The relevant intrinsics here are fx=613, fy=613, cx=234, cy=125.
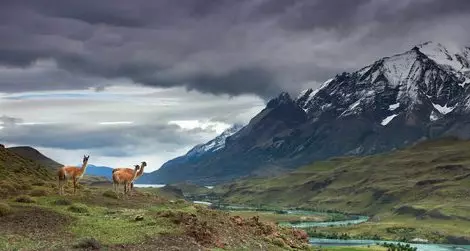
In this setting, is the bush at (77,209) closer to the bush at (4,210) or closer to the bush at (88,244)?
the bush at (4,210)

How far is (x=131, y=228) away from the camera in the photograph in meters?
47.2

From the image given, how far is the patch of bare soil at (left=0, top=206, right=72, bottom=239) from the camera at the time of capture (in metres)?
42.4

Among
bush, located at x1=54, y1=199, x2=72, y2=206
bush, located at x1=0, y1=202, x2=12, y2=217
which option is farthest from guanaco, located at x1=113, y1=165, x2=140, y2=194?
bush, located at x1=0, y1=202, x2=12, y2=217

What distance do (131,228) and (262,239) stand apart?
13.0 metres

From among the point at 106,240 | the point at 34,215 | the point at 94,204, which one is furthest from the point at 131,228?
the point at 94,204

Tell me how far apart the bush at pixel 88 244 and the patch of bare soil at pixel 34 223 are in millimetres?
3723

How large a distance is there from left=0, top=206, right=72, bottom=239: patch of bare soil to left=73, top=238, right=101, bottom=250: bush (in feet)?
12.2

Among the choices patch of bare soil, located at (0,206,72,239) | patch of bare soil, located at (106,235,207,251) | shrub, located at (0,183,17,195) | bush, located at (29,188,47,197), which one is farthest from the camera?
shrub, located at (0,183,17,195)

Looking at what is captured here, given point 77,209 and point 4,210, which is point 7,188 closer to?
point 77,209

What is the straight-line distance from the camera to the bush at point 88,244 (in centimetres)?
3900

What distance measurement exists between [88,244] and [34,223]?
810cm

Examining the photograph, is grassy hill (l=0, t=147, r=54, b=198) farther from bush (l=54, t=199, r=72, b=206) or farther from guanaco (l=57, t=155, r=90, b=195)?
bush (l=54, t=199, r=72, b=206)

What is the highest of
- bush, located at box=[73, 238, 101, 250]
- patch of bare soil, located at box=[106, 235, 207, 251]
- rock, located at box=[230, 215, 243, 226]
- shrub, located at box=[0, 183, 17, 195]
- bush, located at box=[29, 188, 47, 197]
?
shrub, located at box=[0, 183, 17, 195]

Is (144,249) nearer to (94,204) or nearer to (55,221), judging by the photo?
(55,221)
